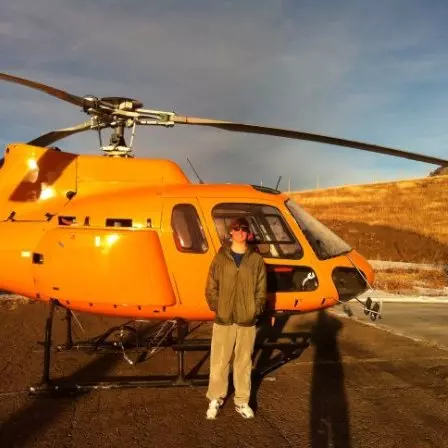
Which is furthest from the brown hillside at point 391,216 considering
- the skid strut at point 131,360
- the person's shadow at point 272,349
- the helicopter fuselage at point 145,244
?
the helicopter fuselage at point 145,244

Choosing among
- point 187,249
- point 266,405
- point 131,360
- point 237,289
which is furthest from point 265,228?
point 131,360

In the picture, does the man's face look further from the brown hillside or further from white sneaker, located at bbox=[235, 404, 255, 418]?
the brown hillside

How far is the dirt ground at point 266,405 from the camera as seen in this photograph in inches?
181

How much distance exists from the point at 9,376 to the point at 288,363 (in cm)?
398

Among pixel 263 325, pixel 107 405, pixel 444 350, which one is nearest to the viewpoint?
pixel 107 405

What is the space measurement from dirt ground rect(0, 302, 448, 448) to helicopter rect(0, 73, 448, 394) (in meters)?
0.64

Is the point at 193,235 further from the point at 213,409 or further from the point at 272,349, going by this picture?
the point at 272,349

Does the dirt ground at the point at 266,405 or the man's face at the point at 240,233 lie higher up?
the man's face at the point at 240,233

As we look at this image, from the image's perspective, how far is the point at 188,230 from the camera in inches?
231

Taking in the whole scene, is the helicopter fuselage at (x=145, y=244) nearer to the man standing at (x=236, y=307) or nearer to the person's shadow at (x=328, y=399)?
the man standing at (x=236, y=307)

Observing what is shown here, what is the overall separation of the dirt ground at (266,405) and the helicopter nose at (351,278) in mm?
1232

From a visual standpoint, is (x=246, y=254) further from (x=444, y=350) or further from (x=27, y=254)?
(x=444, y=350)

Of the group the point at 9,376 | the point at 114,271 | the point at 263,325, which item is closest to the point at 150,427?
the point at 114,271

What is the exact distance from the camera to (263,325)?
9930 mm
